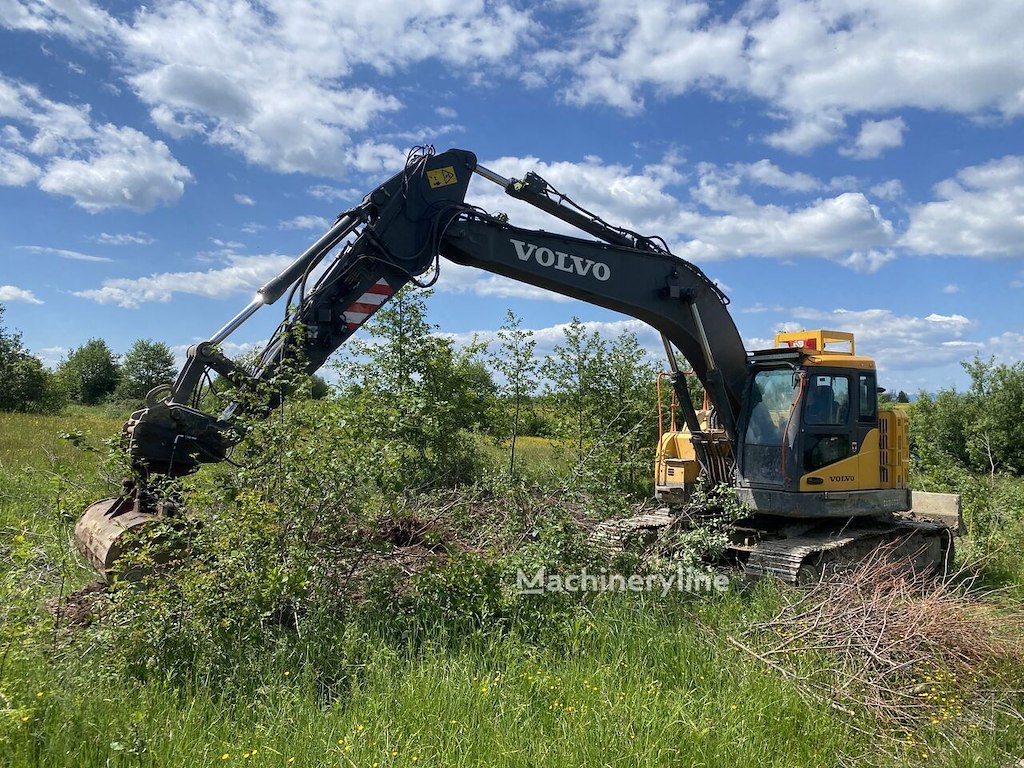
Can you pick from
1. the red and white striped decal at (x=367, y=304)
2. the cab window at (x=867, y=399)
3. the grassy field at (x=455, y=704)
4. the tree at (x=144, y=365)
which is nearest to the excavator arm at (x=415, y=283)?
the red and white striped decal at (x=367, y=304)

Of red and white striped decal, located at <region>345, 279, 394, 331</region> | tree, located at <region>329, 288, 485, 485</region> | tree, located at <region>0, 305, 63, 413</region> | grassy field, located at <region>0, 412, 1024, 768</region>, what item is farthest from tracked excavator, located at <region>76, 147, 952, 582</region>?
tree, located at <region>0, 305, 63, 413</region>

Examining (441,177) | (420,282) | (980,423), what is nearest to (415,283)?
(420,282)

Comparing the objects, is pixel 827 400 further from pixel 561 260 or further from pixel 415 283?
pixel 415 283

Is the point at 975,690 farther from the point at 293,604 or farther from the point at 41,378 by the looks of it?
the point at 41,378

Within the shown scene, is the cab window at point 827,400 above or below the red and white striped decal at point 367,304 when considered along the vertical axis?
below

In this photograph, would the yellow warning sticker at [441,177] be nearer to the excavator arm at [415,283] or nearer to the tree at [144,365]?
the excavator arm at [415,283]

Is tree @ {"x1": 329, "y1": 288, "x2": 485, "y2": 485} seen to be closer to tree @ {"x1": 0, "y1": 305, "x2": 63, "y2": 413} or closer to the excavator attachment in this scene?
the excavator attachment

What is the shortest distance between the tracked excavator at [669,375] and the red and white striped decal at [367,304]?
1cm

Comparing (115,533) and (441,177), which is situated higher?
(441,177)

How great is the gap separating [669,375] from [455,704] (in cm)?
548

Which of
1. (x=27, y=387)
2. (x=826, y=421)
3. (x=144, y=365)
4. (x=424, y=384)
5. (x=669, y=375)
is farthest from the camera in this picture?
(x=144, y=365)

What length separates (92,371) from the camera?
50219 mm

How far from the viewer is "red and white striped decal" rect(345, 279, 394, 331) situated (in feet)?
21.1

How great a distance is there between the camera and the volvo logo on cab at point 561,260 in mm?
7160
